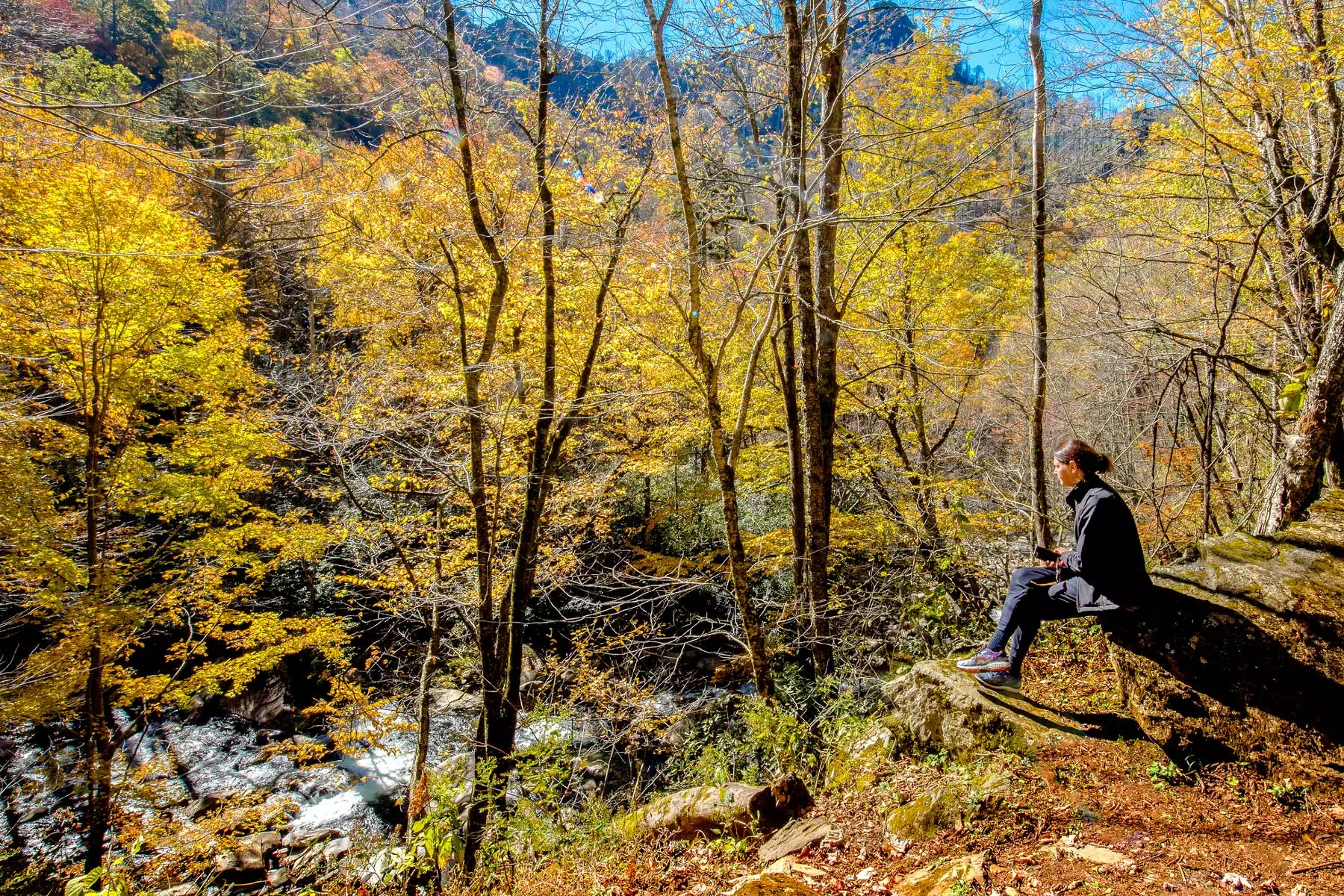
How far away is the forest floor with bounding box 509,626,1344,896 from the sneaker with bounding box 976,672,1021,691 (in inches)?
10.6

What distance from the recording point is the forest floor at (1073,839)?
234cm

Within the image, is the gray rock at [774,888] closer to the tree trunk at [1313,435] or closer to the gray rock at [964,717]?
the gray rock at [964,717]

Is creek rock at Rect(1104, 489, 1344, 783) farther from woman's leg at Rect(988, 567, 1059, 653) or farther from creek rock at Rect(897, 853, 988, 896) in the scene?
creek rock at Rect(897, 853, 988, 896)

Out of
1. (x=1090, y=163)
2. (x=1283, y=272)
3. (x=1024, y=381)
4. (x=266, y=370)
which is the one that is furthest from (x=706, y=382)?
(x=266, y=370)

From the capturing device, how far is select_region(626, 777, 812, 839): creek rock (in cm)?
359

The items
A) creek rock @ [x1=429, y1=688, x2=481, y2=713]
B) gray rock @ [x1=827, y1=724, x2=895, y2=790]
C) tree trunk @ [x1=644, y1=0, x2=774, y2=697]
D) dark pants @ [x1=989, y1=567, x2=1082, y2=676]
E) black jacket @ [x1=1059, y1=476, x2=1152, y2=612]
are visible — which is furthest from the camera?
creek rock @ [x1=429, y1=688, x2=481, y2=713]

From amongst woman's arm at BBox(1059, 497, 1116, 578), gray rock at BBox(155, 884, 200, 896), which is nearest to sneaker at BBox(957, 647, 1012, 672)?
woman's arm at BBox(1059, 497, 1116, 578)

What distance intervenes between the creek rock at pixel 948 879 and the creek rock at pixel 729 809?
3.54ft

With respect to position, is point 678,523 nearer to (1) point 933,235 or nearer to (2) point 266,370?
(1) point 933,235

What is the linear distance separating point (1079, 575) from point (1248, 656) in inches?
30.4

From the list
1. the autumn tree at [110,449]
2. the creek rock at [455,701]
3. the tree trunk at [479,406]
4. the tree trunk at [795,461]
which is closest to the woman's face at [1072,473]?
the tree trunk at [795,461]

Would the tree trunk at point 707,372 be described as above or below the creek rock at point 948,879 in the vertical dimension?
above

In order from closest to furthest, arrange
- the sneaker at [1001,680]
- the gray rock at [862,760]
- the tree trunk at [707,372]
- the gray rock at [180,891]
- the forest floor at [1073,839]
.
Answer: the forest floor at [1073,839], the sneaker at [1001,680], the gray rock at [862,760], the tree trunk at [707,372], the gray rock at [180,891]

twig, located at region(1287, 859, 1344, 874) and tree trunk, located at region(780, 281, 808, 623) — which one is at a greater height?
tree trunk, located at region(780, 281, 808, 623)
